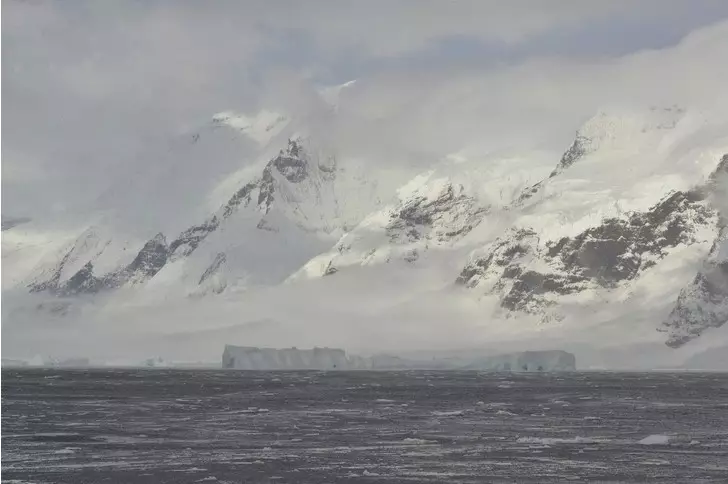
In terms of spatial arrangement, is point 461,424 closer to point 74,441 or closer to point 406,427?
point 406,427

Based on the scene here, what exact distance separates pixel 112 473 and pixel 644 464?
3982 centimetres

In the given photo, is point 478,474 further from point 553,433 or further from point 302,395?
point 302,395

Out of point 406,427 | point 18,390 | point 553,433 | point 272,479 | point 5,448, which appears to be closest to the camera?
point 272,479

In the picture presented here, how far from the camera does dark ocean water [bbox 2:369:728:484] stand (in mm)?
79938

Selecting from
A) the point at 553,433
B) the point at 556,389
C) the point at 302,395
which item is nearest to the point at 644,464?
the point at 553,433

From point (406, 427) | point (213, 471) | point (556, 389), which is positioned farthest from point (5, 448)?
point (556, 389)

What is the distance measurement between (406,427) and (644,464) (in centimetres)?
3404

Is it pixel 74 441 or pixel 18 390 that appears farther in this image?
pixel 18 390

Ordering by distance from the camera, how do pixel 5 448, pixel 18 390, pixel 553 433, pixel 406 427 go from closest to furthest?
pixel 5 448 → pixel 553 433 → pixel 406 427 → pixel 18 390

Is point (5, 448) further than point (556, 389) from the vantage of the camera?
No

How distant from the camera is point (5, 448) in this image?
305 ft

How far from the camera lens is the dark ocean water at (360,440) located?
3147 inches

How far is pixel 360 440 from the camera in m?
99.6

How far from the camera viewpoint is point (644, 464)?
84.6 metres
